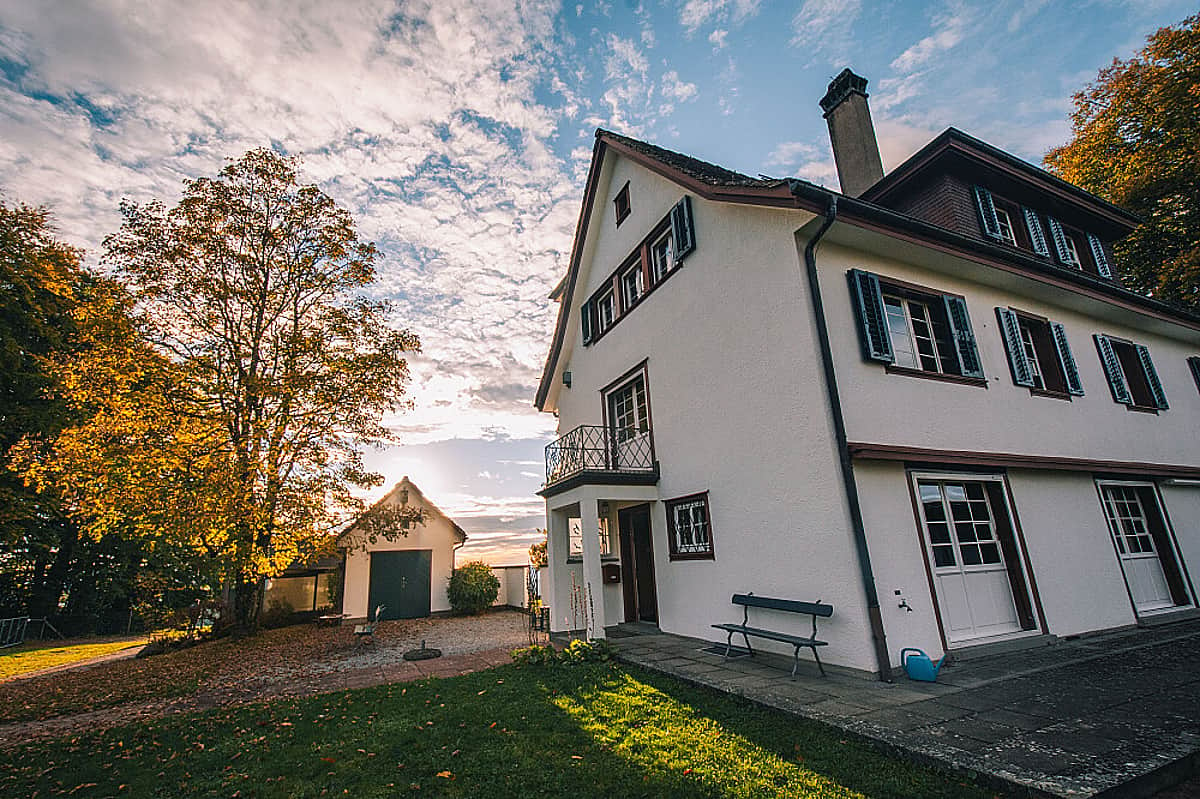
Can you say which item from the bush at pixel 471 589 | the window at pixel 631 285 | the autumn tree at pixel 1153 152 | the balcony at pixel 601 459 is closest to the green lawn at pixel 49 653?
the bush at pixel 471 589

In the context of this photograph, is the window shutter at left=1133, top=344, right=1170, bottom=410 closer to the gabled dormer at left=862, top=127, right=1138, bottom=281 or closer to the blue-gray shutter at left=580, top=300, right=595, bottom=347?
the gabled dormer at left=862, top=127, right=1138, bottom=281

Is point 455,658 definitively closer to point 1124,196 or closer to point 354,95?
point 354,95

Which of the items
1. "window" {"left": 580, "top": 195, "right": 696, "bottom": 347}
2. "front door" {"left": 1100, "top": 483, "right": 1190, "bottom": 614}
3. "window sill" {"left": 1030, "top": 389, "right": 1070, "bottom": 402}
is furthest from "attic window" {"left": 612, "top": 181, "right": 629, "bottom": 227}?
"front door" {"left": 1100, "top": 483, "right": 1190, "bottom": 614}

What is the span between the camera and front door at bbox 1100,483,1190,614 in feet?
28.9

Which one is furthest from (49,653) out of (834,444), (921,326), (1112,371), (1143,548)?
(1112,371)

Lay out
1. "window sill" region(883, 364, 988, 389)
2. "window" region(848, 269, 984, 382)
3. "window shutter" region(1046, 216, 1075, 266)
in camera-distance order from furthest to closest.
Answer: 1. "window shutter" region(1046, 216, 1075, 266)
2. "window" region(848, 269, 984, 382)
3. "window sill" region(883, 364, 988, 389)

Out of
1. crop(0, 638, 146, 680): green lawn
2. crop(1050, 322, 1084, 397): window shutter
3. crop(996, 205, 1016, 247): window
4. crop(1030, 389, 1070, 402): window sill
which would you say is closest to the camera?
crop(1030, 389, 1070, 402): window sill

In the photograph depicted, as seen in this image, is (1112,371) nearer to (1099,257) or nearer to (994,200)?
(994,200)

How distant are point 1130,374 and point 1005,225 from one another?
4261 millimetres

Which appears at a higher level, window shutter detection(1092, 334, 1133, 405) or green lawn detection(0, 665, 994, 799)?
window shutter detection(1092, 334, 1133, 405)

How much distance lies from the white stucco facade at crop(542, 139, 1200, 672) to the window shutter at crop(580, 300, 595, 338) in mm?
2500

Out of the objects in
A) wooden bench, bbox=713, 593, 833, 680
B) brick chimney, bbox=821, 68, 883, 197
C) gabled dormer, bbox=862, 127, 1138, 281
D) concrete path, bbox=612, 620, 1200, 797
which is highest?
brick chimney, bbox=821, 68, 883, 197

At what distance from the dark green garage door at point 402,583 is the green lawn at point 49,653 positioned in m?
7.30

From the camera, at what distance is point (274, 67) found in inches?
250
